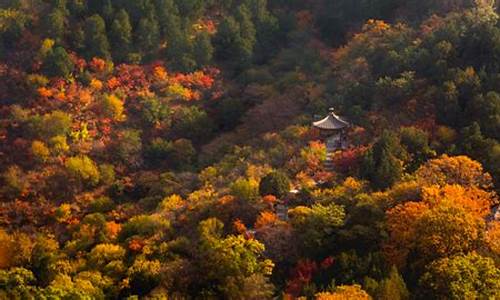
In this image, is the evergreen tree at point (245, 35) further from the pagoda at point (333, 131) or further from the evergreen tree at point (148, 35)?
the pagoda at point (333, 131)

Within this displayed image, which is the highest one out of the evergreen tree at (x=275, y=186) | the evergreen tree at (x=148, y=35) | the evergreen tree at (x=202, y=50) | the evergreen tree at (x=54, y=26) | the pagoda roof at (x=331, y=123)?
the evergreen tree at (x=54, y=26)

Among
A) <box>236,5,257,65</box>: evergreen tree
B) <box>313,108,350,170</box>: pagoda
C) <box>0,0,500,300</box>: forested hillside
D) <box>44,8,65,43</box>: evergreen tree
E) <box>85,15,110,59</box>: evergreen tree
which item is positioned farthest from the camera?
<box>236,5,257,65</box>: evergreen tree

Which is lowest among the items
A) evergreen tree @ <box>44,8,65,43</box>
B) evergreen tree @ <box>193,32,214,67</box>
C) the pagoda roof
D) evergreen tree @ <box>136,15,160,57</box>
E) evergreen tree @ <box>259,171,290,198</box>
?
evergreen tree @ <box>259,171,290,198</box>

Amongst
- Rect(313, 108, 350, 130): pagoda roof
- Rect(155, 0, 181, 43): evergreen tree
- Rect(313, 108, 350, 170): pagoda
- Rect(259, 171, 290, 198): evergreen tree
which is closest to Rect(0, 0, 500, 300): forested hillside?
Rect(259, 171, 290, 198): evergreen tree

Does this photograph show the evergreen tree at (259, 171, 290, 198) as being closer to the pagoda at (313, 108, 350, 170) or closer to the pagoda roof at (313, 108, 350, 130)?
the pagoda at (313, 108, 350, 170)

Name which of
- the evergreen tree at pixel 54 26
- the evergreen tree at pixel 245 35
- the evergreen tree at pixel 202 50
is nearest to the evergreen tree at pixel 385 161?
the evergreen tree at pixel 245 35

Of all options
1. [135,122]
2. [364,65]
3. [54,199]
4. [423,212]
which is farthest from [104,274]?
[364,65]
